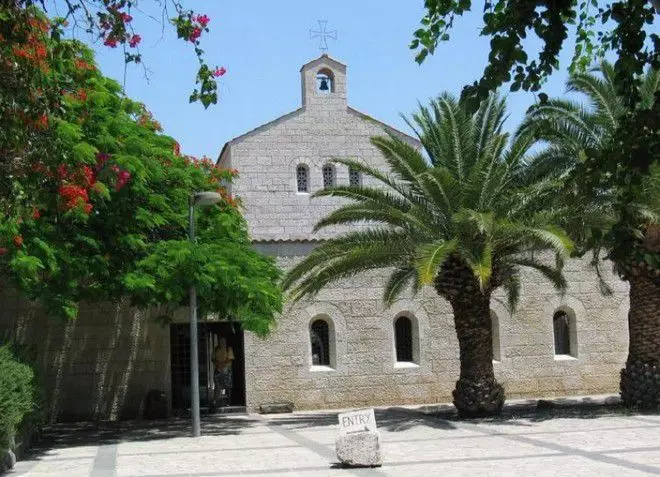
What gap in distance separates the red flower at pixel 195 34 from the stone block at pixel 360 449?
7.23m

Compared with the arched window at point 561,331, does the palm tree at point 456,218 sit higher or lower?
higher

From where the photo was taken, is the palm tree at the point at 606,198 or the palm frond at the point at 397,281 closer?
the palm tree at the point at 606,198

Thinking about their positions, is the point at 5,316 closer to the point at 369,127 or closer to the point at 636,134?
the point at 369,127

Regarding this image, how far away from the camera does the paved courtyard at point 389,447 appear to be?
1255 centimetres

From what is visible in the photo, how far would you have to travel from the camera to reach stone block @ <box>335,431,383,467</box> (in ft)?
41.8

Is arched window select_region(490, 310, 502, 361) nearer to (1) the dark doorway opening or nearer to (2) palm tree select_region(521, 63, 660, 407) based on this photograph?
(2) palm tree select_region(521, 63, 660, 407)

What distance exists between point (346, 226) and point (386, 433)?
9462mm

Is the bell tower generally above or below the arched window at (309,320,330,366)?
above

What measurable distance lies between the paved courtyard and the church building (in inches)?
64.9

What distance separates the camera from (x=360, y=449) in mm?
12734

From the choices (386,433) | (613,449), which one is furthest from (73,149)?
(613,449)

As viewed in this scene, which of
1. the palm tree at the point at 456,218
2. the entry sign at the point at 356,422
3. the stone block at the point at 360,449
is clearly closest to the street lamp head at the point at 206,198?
the palm tree at the point at 456,218

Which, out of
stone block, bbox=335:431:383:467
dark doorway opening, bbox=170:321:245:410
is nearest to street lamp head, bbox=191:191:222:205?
stone block, bbox=335:431:383:467

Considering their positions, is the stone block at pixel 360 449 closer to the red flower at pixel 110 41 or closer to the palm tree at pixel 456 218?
the palm tree at pixel 456 218
